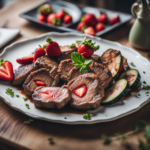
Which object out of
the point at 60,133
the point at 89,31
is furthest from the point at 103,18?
the point at 60,133

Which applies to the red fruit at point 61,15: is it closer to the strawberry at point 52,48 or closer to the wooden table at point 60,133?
the strawberry at point 52,48

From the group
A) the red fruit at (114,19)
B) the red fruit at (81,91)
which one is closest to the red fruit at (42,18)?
the red fruit at (114,19)

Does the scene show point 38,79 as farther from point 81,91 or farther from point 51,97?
point 81,91

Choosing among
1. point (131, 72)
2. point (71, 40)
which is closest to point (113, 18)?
point (71, 40)

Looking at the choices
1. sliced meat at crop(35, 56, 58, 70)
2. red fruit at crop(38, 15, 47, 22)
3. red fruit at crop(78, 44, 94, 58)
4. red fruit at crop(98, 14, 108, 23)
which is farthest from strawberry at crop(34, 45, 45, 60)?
red fruit at crop(98, 14, 108, 23)

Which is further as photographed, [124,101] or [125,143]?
[124,101]

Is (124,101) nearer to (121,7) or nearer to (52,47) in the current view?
(52,47)
